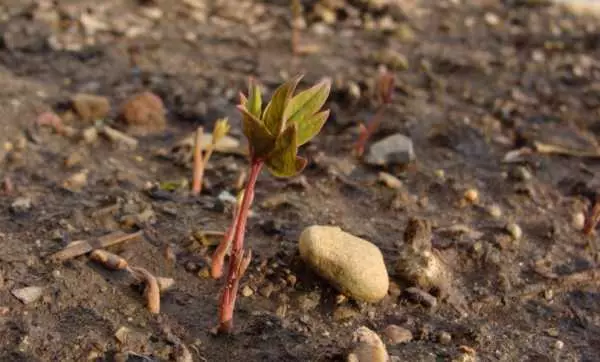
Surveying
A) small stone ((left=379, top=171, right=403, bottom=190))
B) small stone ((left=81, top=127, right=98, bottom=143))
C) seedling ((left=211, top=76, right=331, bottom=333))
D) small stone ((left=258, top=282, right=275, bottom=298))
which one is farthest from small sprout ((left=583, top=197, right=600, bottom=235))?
small stone ((left=81, top=127, right=98, bottom=143))

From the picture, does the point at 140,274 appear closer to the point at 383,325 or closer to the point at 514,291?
the point at 383,325

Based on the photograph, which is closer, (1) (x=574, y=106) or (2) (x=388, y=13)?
(1) (x=574, y=106)

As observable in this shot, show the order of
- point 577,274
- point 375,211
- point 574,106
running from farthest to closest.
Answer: point 574,106 < point 375,211 < point 577,274

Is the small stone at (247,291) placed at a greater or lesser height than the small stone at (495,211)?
greater

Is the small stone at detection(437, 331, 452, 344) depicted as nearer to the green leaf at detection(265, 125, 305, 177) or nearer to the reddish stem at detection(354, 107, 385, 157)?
the green leaf at detection(265, 125, 305, 177)

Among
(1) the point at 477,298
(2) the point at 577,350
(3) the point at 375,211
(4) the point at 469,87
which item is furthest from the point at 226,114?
(2) the point at 577,350

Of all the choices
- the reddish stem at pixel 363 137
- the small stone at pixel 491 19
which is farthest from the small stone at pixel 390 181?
the small stone at pixel 491 19

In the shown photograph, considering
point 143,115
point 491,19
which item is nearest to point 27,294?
point 143,115

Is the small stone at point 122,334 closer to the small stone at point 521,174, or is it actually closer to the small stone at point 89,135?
Result: the small stone at point 89,135
